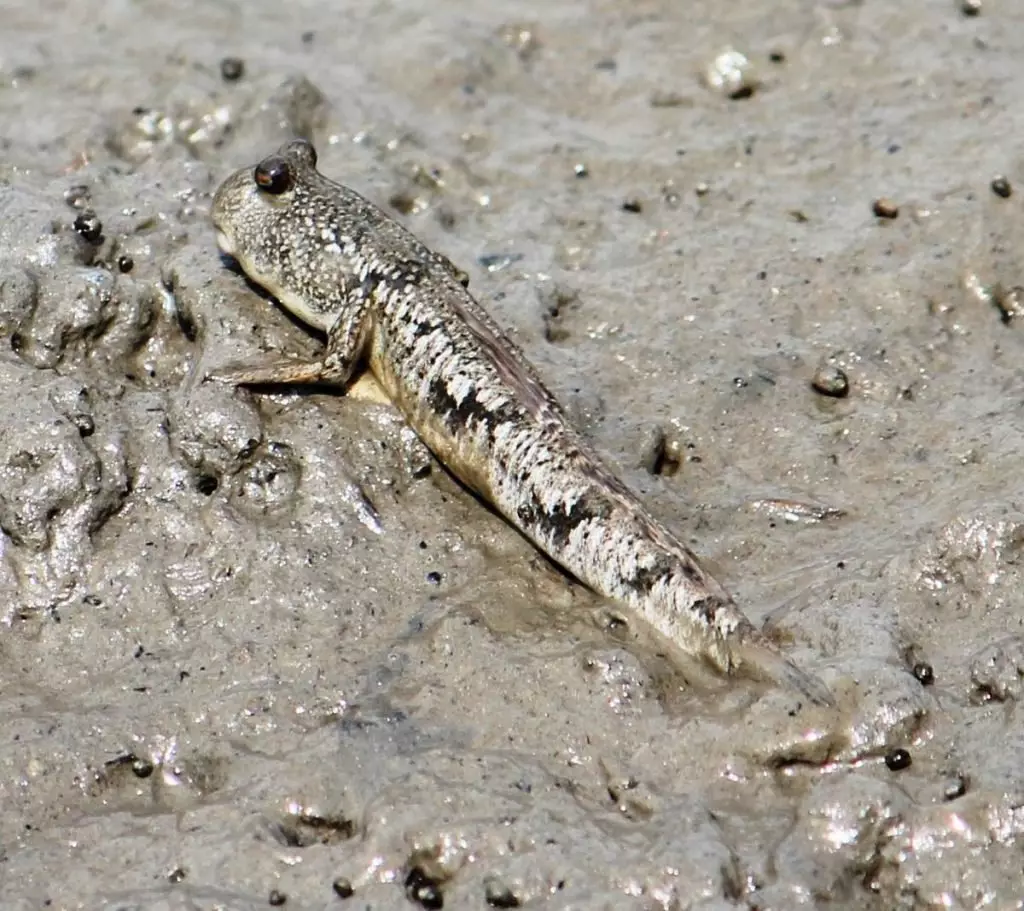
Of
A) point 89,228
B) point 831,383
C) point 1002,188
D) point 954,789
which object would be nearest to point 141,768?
point 954,789

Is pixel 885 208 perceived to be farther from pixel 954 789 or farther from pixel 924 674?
pixel 954 789

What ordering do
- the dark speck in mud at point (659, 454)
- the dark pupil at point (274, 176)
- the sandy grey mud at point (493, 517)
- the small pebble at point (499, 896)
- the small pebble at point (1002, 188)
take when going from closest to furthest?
the small pebble at point (499, 896), the sandy grey mud at point (493, 517), the dark speck in mud at point (659, 454), the dark pupil at point (274, 176), the small pebble at point (1002, 188)

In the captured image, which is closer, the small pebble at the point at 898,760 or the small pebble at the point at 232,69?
the small pebble at the point at 898,760

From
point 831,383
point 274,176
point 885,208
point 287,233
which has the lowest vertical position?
point 831,383

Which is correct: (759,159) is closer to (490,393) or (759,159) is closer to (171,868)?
(490,393)

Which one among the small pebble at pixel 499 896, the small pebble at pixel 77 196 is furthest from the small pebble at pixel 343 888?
the small pebble at pixel 77 196

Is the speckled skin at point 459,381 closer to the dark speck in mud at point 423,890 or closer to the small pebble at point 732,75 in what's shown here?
the dark speck in mud at point 423,890

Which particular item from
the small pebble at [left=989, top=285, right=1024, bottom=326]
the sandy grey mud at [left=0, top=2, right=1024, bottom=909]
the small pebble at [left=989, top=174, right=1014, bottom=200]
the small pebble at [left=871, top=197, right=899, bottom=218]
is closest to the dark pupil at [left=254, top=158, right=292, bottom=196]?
the sandy grey mud at [left=0, top=2, right=1024, bottom=909]
